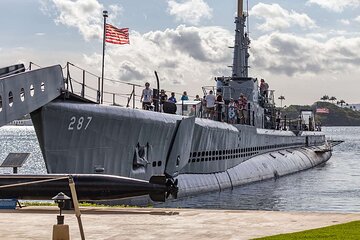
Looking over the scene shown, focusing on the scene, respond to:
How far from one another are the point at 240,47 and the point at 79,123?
26258mm

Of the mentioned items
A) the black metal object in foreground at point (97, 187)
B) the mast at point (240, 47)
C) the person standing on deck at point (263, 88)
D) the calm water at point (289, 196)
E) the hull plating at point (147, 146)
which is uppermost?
the mast at point (240, 47)

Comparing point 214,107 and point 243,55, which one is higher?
point 243,55

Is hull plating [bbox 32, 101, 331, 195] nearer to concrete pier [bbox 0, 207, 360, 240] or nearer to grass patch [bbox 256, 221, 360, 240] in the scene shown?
concrete pier [bbox 0, 207, 360, 240]

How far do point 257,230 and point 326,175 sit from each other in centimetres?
3590

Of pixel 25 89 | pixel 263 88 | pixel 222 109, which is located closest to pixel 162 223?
pixel 25 89

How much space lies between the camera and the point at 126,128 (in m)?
19.3

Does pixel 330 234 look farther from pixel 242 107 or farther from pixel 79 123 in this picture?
pixel 242 107

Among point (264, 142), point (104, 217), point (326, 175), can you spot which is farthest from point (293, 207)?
point (326, 175)

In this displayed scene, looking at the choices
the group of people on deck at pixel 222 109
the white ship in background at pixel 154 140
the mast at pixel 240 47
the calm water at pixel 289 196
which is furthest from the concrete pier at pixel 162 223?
the mast at pixel 240 47

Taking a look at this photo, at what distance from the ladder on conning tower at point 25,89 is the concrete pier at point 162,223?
2.26m

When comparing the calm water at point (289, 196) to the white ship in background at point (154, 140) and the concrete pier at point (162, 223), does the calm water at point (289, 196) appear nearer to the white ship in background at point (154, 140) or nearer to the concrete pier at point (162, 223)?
the white ship in background at point (154, 140)

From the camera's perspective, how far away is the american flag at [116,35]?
69.2 feet

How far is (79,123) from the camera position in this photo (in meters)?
17.1

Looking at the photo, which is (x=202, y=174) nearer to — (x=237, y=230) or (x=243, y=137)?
(x=243, y=137)
